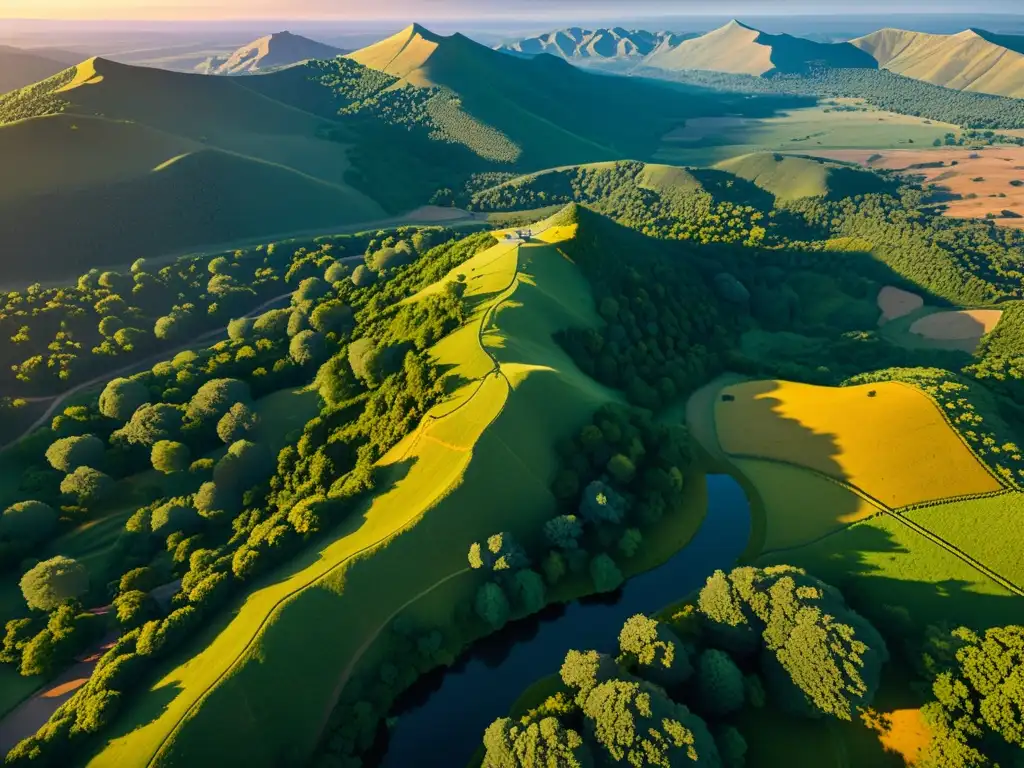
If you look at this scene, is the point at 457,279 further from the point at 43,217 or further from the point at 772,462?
the point at 43,217

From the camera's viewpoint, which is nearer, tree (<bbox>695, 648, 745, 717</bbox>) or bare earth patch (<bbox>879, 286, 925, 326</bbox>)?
tree (<bbox>695, 648, 745, 717</bbox>)

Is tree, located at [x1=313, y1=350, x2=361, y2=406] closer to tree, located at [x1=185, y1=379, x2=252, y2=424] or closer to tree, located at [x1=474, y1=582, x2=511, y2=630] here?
tree, located at [x1=185, y1=379, x2=252, y2=424]

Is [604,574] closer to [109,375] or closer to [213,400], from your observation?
[213,400]

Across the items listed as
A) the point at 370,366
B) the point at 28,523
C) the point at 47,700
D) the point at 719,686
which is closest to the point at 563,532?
the point at 719,686

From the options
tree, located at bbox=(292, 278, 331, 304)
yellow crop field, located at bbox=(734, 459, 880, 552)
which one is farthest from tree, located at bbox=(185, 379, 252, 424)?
yellow crop field, located at bbox=(734, 459, 880, 552)

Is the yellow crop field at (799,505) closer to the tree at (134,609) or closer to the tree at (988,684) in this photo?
the tree at (988,684)

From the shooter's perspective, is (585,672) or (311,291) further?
(311,291)
